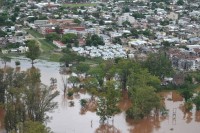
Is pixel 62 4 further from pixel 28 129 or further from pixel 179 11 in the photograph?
pixel 28 129

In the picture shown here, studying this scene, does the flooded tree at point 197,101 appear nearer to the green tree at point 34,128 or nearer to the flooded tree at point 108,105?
the flooded tree at point 108,105

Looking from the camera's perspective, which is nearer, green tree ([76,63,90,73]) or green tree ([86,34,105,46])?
green tree ([76,63,90,73])

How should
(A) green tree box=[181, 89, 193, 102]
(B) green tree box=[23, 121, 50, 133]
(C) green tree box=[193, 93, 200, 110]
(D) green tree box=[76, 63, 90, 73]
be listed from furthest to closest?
1. (D) green tree box=[76, 63, 90, 73]
2. (A) green tree box=[181, 89, 193, 102]
3. (C) green tree box=[193, 93, 200, 110]
4. (B) green tree box=[23, 121, 50, 133]

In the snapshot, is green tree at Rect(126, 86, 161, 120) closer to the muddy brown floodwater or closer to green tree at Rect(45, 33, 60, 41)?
the muddy brown floodwater

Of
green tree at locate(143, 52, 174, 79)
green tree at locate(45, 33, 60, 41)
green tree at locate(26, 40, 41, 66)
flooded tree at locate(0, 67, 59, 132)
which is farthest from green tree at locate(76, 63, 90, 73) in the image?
green tree at locate(45, 33, 60, 41)

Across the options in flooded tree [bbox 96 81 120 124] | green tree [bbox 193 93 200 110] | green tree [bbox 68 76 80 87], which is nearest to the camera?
flooded tree [bbox 96 81 120 124]

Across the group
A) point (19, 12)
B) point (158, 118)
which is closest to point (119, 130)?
point (158, 118)

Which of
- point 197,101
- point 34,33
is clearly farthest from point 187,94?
point 34,33

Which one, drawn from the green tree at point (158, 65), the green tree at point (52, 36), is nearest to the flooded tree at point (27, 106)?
the green tree at point (158, 65)

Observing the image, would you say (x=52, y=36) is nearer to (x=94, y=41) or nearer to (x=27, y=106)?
(x=94, y=41)
